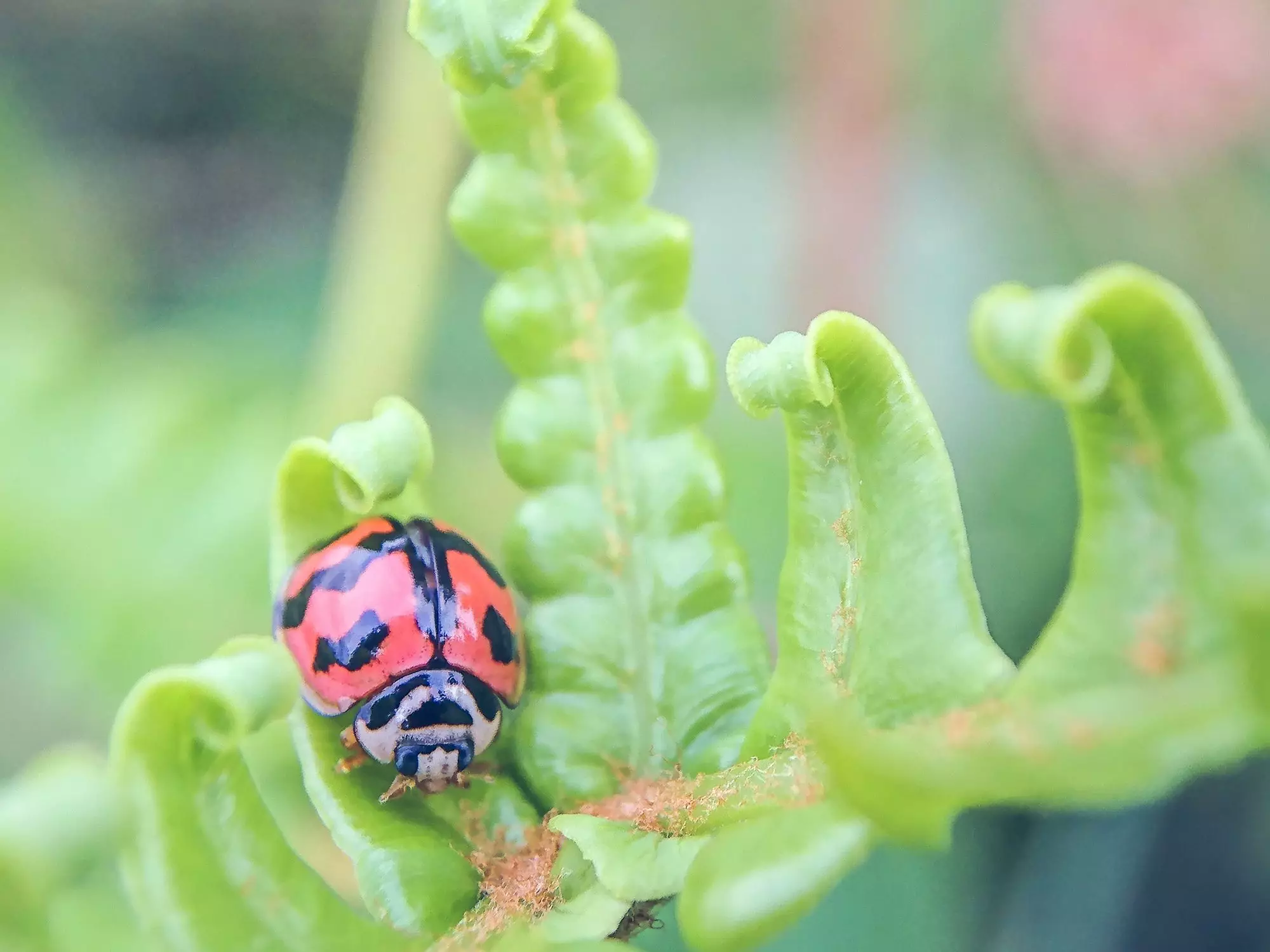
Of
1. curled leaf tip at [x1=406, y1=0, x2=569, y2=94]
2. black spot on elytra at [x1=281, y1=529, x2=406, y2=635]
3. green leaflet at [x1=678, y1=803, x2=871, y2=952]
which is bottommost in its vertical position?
green leaflet at [x1=678, y1=803, x2=871, y2=952]

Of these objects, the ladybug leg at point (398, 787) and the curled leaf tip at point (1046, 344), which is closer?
the curled leaf tip at point (1046, 344)

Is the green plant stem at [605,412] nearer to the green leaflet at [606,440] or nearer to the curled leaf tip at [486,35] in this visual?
the green leaflet at [606,440]

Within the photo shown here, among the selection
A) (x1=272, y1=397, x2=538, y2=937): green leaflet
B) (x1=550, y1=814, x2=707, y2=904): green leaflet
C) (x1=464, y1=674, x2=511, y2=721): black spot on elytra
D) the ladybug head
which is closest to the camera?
(x1=550, y1=814, x2=707, y2=904): green leaflet

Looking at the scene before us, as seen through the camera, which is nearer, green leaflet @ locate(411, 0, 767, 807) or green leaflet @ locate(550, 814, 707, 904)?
green leaflet @ locate(550, 814, 707, 904)

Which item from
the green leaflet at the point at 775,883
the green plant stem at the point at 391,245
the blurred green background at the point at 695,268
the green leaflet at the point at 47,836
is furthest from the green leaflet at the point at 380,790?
the green plant stem at the point at 391,245

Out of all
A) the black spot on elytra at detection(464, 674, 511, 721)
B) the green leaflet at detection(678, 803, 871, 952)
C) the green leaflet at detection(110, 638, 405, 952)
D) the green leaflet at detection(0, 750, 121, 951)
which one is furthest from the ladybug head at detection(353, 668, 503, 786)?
the green leaflet at detection(678, 803, 871, 952)

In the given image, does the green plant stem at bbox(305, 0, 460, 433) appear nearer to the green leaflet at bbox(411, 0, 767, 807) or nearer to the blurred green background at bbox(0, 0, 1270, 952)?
the blurred green background at bbox(0, 0, 1270, 952)

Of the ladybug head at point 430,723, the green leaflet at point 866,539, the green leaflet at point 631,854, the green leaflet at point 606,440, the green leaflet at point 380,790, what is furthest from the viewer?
the ladybug head at point 430,723

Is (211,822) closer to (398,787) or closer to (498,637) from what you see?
(398,787)

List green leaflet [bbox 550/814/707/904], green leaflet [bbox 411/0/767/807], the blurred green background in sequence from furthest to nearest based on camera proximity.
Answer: the blurred green background → green leaflet [bbox 411/0/767/807] → green leaflet [bbox 550/814/707/904]
